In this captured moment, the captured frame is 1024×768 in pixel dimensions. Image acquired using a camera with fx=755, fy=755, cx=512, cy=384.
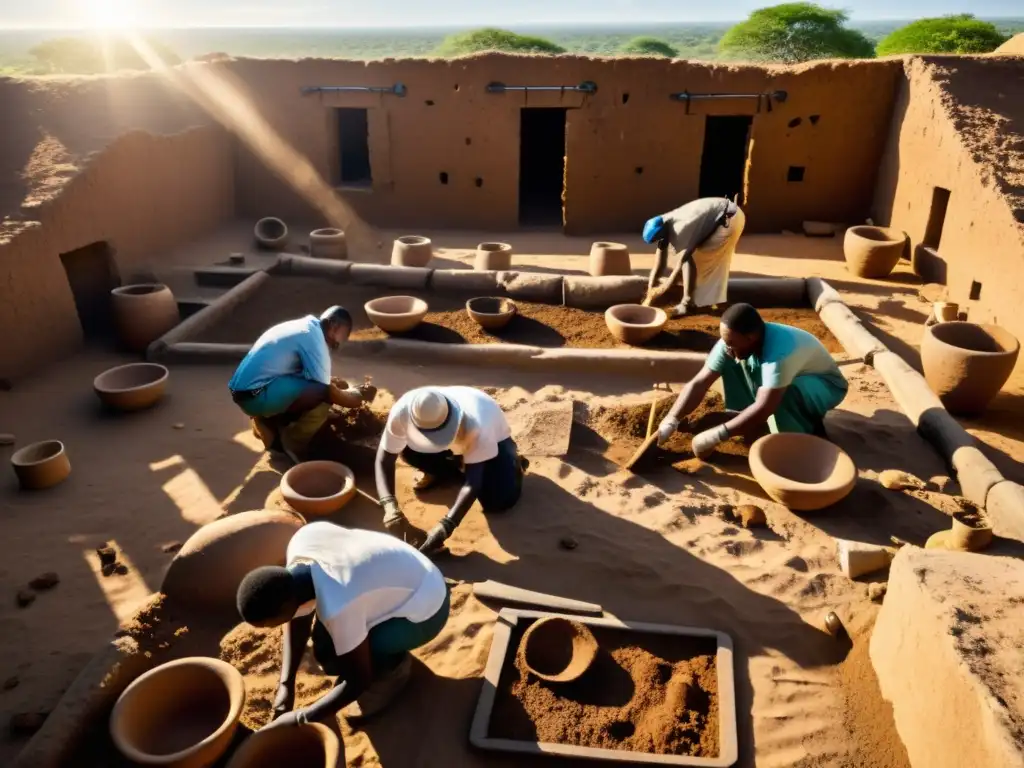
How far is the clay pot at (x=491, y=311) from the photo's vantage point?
7.46m

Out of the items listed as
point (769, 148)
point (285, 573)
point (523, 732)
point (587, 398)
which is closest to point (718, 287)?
point (587, 398)

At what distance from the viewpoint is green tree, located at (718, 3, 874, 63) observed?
111 feet

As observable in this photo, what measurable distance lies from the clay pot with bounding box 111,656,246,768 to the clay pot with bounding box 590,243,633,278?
6.86 m

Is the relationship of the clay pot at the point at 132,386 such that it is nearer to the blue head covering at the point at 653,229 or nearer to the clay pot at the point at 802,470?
the blue head covering at the point at 653,229

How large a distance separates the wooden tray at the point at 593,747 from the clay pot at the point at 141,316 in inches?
214

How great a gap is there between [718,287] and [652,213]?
4.41m

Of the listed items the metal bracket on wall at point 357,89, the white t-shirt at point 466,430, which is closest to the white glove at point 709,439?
the white t-shirt at point 466,430

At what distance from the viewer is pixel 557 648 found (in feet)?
11.9

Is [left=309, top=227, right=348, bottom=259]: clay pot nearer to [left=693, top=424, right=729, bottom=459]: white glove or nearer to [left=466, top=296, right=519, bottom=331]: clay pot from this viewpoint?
[left=466, top=296, right=519, bottom=331]: clay pot

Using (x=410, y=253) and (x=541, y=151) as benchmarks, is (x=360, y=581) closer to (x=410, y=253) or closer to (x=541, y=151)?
(x=410, y=253)

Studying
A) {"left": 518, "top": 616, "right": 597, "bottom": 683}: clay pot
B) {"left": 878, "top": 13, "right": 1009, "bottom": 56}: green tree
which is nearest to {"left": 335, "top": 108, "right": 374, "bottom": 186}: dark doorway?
{"left": 518, "top": 616, "right": 597, "bottom": 683}: clay pot

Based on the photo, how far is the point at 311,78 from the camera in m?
11.9

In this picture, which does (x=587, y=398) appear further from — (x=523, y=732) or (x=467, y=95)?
(x=467, y=95)

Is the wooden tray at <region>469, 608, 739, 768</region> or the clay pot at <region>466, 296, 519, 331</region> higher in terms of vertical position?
the clay pot at <region>466, 296, 519, 331</region>
